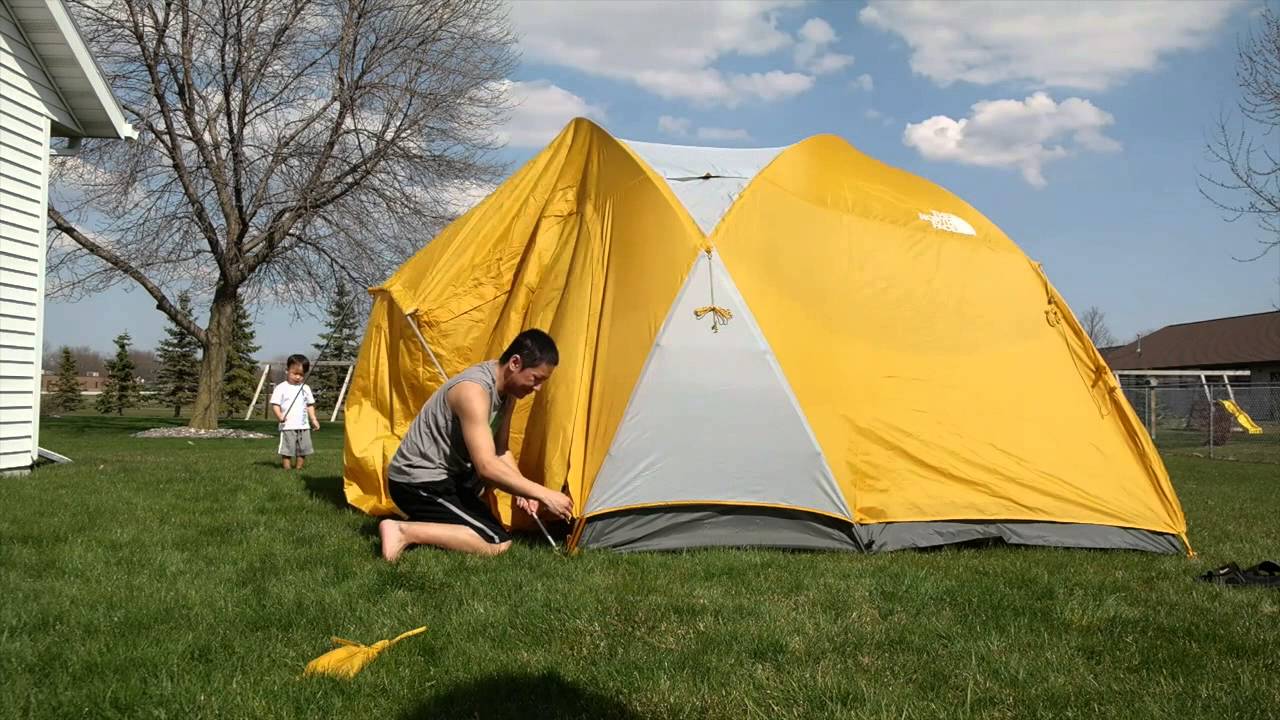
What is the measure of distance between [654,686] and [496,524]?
2.53m

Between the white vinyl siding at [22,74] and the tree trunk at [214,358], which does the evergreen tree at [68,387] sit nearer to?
the tree trunk at [214,358]

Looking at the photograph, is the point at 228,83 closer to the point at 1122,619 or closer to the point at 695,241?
the point at 695,241

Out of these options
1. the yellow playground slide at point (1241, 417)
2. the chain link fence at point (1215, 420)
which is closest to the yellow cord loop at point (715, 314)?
the chain link fence at point (1215, 420)

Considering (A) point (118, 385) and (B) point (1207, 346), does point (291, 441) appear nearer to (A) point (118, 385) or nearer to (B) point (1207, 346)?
(A) point (118, 385)

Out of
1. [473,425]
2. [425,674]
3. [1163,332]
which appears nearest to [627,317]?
[473,425]

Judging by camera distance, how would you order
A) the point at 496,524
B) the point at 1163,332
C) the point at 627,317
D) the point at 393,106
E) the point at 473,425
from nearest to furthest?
1. the point at 473,425
2. the point at 496,524
3. the point at 627,317
4. the point at 393,106
5. the point at 1163,332

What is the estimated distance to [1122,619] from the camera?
4.04m

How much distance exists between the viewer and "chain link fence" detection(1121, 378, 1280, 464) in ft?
57.1

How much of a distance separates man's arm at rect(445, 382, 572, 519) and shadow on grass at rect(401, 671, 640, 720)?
1720mm

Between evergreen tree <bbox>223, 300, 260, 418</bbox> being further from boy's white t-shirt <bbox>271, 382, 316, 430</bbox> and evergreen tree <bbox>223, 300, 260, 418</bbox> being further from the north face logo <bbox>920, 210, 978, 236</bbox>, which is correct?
the north face logo <bbox>920, 210, 978, 236</bbox>

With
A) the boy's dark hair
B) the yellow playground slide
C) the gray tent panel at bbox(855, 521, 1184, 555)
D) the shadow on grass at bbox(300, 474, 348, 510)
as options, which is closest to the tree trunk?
the shadow on grass at bbox(300, 474, 348, 510)

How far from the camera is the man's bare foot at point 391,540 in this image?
16.6 ft

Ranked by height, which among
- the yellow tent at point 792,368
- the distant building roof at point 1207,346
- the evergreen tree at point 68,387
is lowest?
the evergreen tree at point 68,387

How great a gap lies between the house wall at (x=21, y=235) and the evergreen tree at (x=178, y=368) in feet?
125
